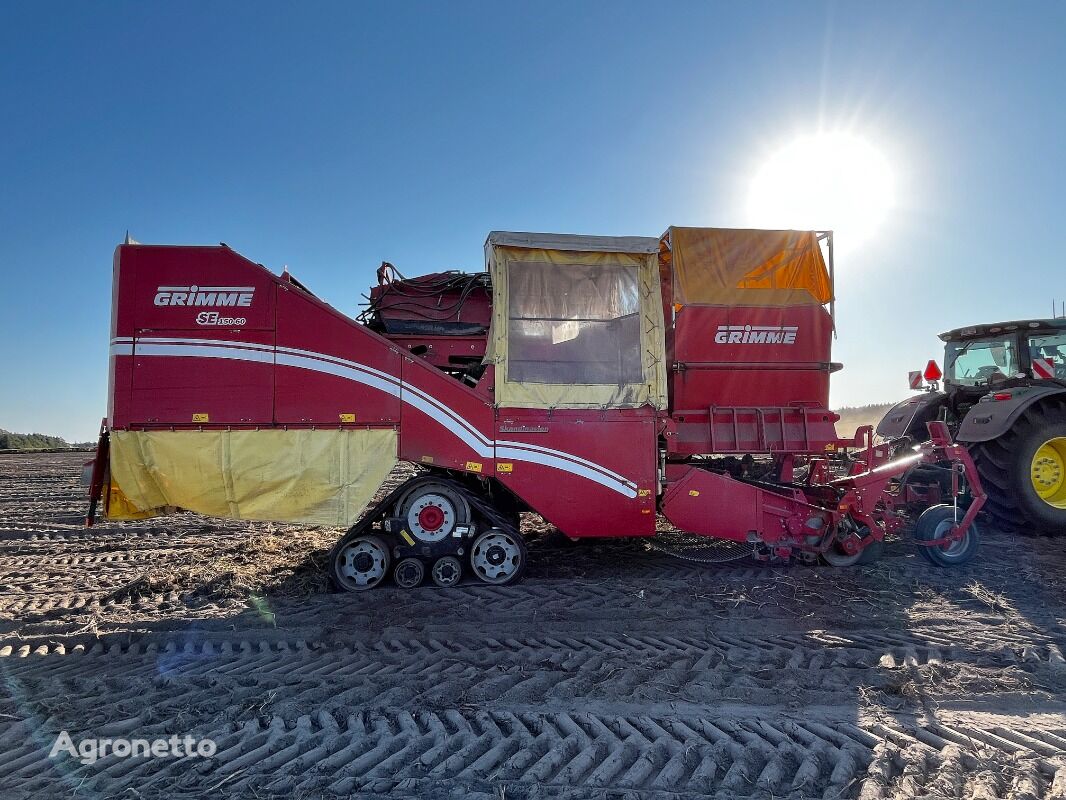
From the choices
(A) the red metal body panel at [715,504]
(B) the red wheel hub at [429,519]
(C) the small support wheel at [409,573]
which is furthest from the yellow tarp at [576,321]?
(C) the small support wheel at [409,573]

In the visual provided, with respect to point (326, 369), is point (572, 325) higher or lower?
higher

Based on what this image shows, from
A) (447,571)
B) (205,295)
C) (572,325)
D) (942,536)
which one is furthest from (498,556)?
(942,536)

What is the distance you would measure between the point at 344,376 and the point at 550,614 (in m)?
2.58

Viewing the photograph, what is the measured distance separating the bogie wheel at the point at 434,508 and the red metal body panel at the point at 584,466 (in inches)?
18.2

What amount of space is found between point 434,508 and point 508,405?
110 centimetres

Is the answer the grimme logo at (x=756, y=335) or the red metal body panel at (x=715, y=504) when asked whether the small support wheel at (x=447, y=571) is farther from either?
the grimme logo at (x=756, y=335)

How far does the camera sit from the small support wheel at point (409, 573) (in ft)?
16.6

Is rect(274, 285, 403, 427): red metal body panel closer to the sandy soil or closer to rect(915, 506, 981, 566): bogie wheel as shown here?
the sandy soil

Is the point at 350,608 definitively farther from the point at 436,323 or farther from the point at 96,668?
the point at 436,323

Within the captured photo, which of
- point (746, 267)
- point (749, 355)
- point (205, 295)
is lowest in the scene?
point (749, 355)

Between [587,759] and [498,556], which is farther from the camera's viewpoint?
[498,556]

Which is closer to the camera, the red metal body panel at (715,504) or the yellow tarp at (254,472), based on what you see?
the yellow tarp at (254,472)

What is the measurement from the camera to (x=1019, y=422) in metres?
6.54

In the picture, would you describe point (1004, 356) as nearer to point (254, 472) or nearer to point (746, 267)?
point (746, 267)
